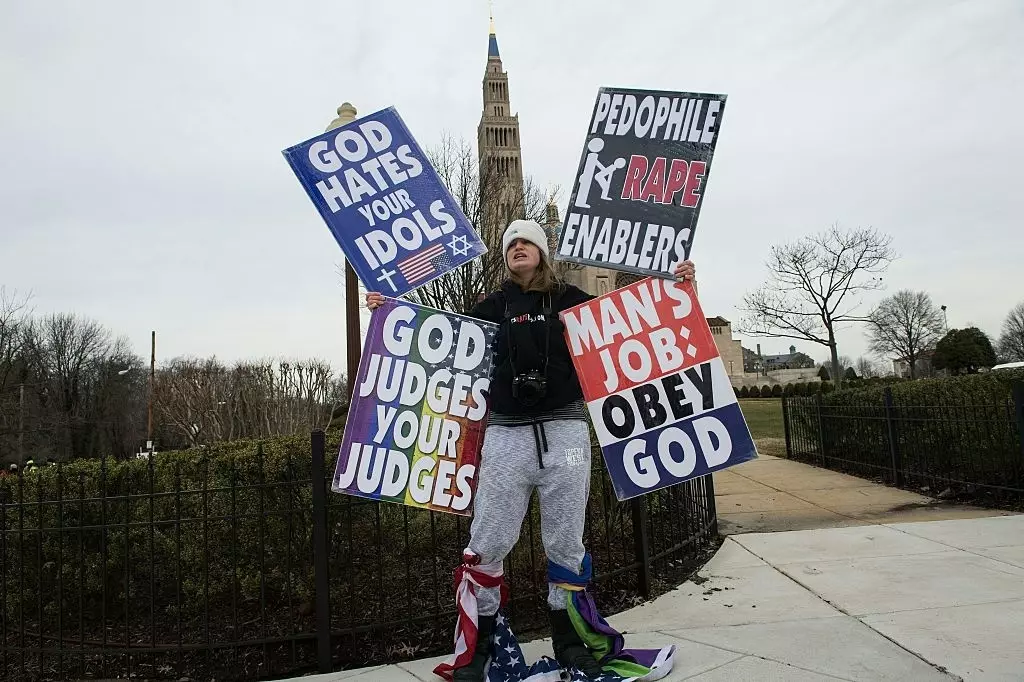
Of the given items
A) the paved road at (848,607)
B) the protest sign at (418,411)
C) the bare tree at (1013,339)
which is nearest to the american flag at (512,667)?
the paved road at (848,607)

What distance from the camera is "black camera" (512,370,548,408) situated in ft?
8.29

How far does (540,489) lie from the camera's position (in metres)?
2.62

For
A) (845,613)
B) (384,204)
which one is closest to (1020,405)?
(845,613)

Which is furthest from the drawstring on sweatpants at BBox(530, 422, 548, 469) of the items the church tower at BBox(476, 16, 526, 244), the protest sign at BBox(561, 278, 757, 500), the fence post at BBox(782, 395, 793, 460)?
the church tower at BBox(476, 16, 526, 244)

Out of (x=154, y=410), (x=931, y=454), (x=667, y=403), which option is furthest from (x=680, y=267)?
(x=154, y=410)

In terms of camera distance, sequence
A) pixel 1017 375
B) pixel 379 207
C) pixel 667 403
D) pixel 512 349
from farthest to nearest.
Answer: pixel 1017 375, pixel 379 207, pixel 667 403, pixel 512 349

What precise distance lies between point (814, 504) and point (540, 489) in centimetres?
529

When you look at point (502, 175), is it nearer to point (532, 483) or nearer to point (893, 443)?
point (893, 443)

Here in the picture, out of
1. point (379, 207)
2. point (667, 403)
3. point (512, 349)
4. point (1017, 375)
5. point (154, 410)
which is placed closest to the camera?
point (512, 349)

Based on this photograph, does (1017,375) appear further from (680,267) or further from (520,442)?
(520,442)

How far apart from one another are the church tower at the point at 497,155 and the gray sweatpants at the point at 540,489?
41.7 feet

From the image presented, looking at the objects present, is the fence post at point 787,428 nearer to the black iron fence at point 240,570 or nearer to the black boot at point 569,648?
the black iron fence at point 240,570

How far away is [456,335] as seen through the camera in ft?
10.1

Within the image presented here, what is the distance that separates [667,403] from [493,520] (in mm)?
1040
